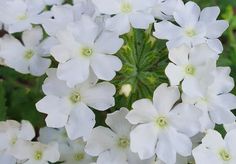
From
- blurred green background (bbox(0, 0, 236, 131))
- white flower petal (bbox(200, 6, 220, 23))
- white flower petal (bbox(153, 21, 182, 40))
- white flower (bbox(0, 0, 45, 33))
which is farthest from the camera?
blurred green background (bbox(0, 0, 236, 131))

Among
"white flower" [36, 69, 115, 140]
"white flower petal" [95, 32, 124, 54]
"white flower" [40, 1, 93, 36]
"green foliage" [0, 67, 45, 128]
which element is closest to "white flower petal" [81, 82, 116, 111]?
"white flower" [36, 69, 115, 140]

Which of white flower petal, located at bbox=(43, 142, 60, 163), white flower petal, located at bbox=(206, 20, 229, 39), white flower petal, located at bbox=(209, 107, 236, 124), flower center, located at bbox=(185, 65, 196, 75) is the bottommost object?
white flower petal, located at bbox=(43, 142, 60, 163)

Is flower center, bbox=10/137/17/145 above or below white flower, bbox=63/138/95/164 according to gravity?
above

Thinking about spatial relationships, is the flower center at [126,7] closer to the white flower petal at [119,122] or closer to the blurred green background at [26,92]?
the white flower petal at [119,122]

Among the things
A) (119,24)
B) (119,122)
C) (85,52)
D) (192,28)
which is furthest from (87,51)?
(192,28)

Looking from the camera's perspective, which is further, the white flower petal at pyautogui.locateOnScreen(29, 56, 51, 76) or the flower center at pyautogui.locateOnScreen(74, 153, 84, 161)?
the flower center at pyautogui.locateOnScreen(74, 153, 84, 161)

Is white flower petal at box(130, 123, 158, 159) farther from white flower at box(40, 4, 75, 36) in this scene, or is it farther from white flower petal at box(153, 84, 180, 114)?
white flower at box(40, 4, 75, 36)

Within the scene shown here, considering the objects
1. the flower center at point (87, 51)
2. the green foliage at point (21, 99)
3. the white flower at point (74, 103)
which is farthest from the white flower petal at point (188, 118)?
the green foliage at point (21, 99)
